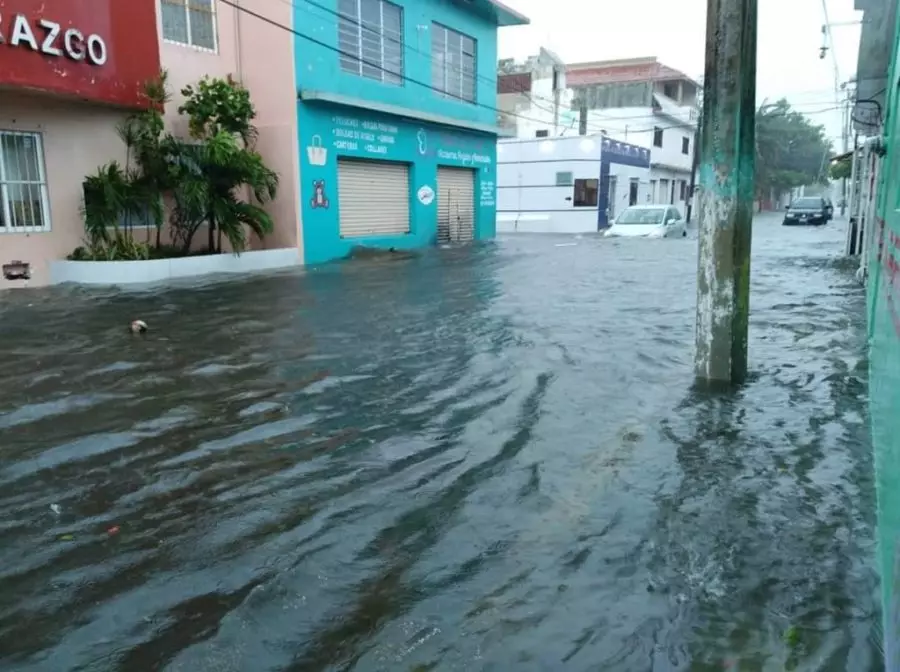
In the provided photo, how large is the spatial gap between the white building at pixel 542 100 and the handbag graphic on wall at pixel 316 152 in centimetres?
2844

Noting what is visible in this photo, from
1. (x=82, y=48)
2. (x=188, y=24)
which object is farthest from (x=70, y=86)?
(x=188, y=24)

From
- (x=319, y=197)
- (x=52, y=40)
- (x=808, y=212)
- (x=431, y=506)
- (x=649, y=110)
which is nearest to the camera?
(x=431, y=506)

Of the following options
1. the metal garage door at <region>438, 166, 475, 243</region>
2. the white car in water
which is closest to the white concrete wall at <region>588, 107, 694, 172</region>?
the white car in water

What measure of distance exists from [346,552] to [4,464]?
2.35 meters

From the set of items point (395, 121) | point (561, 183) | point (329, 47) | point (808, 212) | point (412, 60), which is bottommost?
point (808, 212)

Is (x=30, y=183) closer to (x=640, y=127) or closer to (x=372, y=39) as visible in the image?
(x=372, y=39)

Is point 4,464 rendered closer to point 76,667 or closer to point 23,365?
point 76,667

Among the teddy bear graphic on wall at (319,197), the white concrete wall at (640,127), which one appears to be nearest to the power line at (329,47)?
the teddy bear graphic on wall at (319,197)

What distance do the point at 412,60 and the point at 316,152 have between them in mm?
4753

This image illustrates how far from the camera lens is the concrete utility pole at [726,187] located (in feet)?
17.5

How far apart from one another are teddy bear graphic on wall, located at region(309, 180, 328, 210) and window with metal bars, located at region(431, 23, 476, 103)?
5.82 m

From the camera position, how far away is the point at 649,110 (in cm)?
4422

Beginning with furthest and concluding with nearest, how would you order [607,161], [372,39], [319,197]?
[607,161] → [372,39] → [319,197]

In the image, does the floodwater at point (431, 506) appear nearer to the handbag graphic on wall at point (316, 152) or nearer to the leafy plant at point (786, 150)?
the handbag graphic on wall at point (316, 152)
